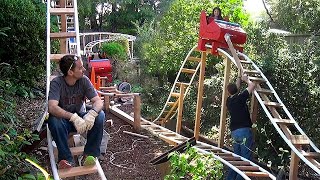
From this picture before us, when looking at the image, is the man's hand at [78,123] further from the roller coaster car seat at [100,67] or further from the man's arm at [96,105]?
the roller coaster car seat at [100,67]

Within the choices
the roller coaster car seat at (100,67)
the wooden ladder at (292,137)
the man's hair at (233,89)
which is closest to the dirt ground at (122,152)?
the man's hair at (233,89)

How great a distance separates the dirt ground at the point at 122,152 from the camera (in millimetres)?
5391

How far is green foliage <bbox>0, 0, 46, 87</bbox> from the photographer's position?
7.57m

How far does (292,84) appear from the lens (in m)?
7.48

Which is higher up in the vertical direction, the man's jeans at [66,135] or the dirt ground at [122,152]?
the man's jeans at [66,135]

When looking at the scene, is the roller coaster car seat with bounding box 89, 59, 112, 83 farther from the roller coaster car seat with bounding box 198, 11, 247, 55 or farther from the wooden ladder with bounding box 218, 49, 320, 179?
the wooden ladder with bounding box 218, 49, 320, 179

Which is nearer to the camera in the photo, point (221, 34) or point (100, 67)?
point (221, 34)

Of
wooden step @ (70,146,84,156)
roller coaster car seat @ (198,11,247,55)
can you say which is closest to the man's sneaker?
wooden step @ (70,146,84,156)

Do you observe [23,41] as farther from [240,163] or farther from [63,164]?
[240,163]

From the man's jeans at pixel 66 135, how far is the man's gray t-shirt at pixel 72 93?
0.27 metres

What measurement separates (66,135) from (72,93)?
1.64 ft

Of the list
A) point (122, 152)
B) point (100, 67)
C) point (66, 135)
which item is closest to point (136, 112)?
point (122, 152)

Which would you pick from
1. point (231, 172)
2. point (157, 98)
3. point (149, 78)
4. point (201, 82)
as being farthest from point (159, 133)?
point (149, 78)

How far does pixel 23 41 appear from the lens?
790cm
